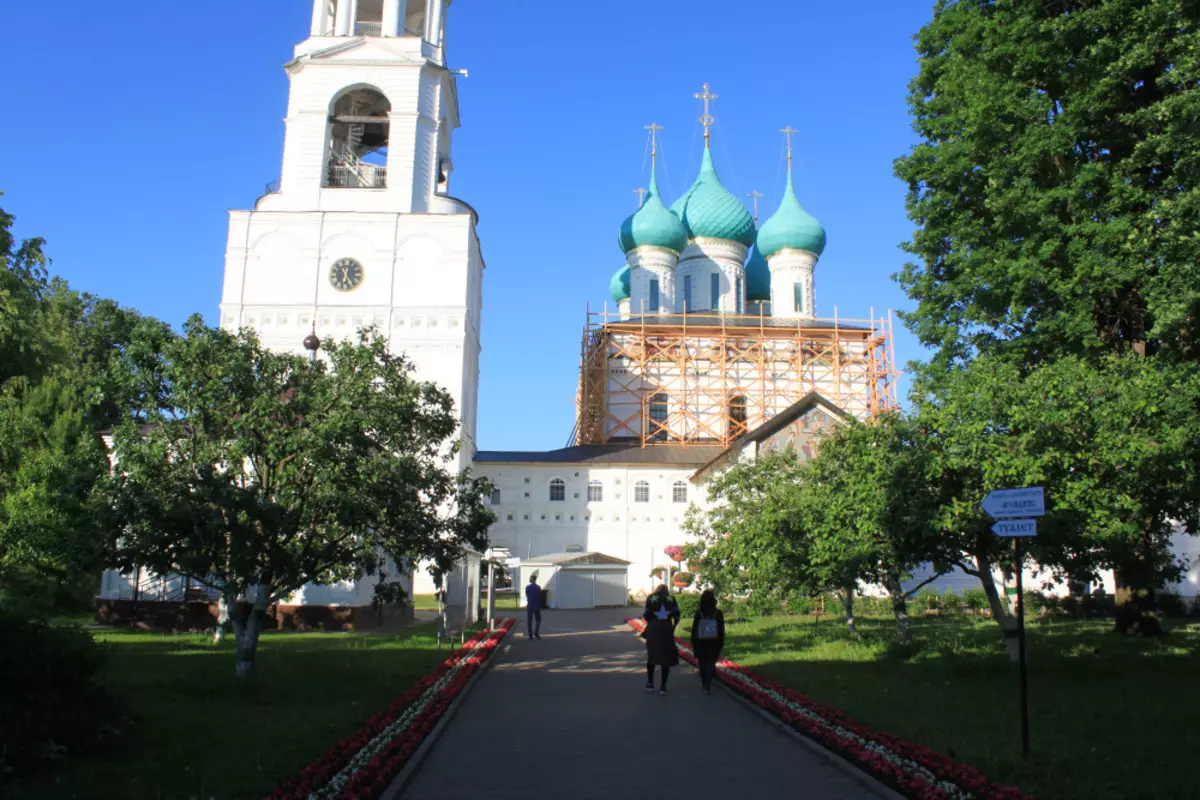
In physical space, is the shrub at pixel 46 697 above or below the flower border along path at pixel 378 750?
above

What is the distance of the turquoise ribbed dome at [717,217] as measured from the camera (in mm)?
55938

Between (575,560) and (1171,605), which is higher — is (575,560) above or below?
above

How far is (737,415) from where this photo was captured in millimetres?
49969

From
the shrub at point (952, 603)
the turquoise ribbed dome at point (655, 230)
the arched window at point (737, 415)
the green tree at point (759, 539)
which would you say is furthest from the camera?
the turquoise ribbed dome at point (655, 230)

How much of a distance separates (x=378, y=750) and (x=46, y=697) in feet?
9.38

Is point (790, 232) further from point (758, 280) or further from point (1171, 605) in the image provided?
point (1171, 605)

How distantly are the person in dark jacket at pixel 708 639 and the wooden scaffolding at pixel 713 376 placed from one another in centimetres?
3341

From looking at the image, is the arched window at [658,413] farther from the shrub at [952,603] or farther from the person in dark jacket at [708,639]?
the person in dark jacket at [708,639]

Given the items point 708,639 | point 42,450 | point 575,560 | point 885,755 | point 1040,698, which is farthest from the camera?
point 575,560

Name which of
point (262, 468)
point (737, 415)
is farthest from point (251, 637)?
point (737, 415)

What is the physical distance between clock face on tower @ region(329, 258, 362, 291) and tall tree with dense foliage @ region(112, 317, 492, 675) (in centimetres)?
2274

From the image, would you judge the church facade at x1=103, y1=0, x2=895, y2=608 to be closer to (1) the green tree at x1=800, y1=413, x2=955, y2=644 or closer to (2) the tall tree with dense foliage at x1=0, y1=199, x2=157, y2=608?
(2) the tall tree with dense foliage at x1=0, y1=199, x2=157, y2=608

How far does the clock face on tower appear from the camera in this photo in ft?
120

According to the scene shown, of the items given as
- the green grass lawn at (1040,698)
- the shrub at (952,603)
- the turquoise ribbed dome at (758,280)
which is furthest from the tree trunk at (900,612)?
the turquoise ribbed dome at (758,280)
